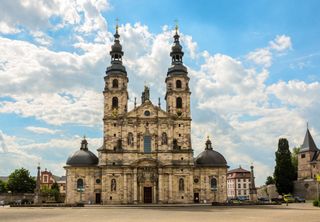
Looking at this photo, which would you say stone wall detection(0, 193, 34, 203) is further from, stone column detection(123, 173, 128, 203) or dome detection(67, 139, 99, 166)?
stone column detection(123, 173, 128, 203)

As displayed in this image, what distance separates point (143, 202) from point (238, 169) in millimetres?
80466

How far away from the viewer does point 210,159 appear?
234 feet

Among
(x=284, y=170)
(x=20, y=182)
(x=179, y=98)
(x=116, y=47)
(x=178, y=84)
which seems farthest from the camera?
(x=20, y=182)

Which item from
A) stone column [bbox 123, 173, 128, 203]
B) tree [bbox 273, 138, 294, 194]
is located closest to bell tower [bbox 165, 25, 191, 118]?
stone column [bbox 123, 173, 128, 203]

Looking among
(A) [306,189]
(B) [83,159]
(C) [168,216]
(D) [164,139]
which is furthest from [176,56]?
(C) [168,216]

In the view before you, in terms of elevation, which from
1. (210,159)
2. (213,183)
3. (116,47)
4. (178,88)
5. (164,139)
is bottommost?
(213,183)

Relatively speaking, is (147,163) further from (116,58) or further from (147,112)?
(116,58)

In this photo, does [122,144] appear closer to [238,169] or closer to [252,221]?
[252,221]

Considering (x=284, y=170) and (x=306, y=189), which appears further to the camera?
(x=284, y=170)

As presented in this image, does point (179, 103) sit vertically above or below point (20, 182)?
above

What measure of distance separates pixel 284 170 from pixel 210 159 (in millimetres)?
17163

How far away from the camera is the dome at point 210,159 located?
7094 cm

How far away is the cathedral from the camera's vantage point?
67.4m

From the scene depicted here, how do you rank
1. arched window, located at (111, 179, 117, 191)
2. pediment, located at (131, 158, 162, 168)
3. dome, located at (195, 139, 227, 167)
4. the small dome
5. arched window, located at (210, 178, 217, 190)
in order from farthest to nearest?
the small dome
dome, located at (195, 139, 227, 167)
arched window, located at (210, 178, 217, 190)
arched window, located at (111, 179, 117, 191)
pediment, located at (131, 158, 162, 168)
